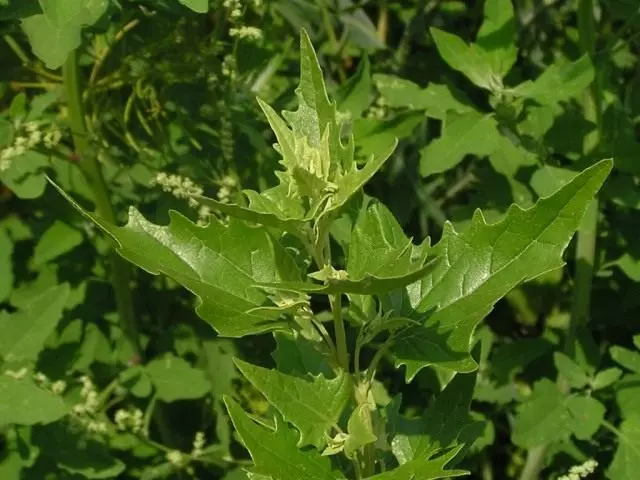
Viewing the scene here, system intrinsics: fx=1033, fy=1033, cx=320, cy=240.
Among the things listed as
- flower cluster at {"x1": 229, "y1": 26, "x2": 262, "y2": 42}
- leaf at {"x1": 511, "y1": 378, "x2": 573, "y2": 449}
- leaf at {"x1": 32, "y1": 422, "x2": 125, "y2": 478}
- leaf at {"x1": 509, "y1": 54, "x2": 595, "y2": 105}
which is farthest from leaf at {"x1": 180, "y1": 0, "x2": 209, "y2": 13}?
leaf at {"x1": 511, "y1": 378, "x2": 573, "y2": 449}

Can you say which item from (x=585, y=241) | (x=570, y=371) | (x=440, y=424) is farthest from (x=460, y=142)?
(x=440, y=424)

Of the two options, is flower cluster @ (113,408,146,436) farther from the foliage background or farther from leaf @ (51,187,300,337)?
leaf @ (51,187,300,337)

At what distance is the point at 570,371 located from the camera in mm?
1873

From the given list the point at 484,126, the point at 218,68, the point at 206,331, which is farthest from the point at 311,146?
the point at 206,331

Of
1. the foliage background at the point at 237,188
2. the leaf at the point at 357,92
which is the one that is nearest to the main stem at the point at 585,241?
the foliage background at the point at 237,188

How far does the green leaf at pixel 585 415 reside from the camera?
179cm

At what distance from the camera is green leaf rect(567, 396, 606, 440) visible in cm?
179

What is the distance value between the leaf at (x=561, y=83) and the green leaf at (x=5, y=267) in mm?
990

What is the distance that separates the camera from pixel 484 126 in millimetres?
1780

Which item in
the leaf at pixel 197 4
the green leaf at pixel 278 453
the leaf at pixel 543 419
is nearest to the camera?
the green leaf at pixel 278 453

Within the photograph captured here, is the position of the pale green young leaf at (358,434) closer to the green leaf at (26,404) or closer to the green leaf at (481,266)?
the green leaf at (481,266)

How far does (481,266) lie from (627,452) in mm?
798

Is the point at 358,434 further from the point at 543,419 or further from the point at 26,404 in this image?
the point at 543,419

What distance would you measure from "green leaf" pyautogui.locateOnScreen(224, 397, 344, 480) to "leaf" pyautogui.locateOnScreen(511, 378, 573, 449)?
718mm
